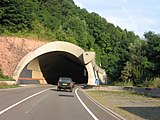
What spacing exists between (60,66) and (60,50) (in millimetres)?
19995

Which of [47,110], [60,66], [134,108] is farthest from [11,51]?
[47,110]

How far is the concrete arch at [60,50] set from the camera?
61.3m

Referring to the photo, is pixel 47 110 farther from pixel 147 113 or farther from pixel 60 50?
pixel 60 50

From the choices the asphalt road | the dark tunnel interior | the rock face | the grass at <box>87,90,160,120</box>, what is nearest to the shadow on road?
the grass at <box>87,90,160,120</box>

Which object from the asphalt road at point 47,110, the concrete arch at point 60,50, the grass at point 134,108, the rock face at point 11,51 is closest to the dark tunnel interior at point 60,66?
A: the concrete arch at point 60,50

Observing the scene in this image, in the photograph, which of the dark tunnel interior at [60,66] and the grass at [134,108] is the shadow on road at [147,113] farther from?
the dark tunnel interior at [60,66]

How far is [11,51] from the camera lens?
6044 centimetres

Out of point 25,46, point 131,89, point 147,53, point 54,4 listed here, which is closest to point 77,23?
point 54,4

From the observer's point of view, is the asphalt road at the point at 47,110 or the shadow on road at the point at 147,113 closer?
the asphalt road at the point at 47,110

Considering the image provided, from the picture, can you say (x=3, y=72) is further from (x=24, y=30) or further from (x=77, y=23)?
(x=77, y=23)

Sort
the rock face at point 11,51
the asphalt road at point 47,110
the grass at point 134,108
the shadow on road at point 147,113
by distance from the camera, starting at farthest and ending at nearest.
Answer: the rock face at point 11,51
the grass at point 134,108
the shadow on road at point 147,113
the asphalt road at point 47,110

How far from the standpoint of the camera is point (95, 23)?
129m

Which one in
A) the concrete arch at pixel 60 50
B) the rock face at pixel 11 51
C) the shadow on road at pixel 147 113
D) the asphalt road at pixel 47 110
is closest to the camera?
the asphalt road at pixel 47 110

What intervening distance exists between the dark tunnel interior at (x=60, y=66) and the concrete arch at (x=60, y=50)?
3.29 metres
